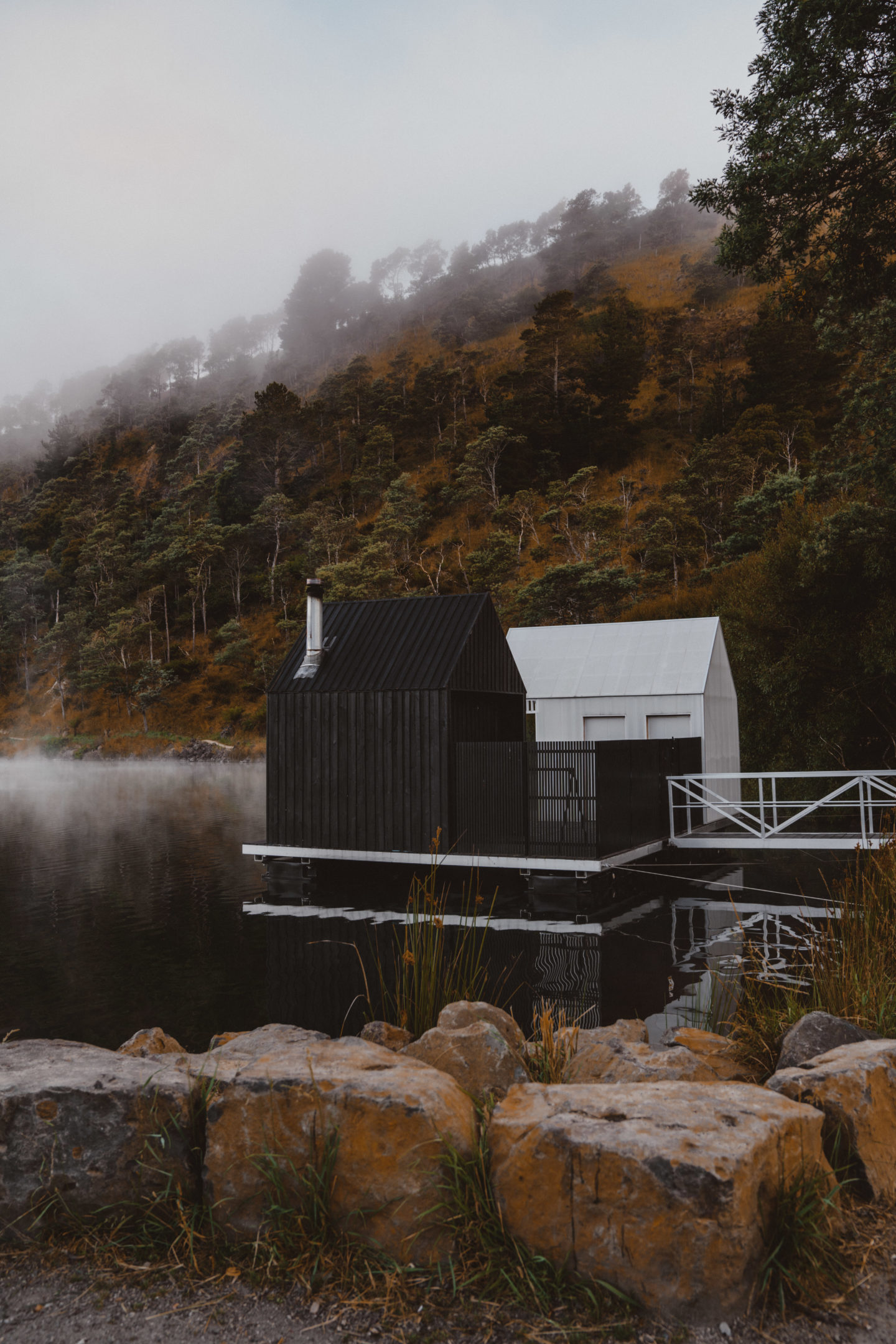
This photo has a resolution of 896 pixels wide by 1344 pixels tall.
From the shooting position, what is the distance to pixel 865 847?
1406cm

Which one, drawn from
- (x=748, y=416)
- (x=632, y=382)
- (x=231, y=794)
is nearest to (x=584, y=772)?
(x=231, y=794)

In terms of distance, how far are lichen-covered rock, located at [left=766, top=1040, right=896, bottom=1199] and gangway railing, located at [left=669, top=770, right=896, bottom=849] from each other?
27.6 ft

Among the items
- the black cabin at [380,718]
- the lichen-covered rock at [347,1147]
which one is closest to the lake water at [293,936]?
the black cabin at [380,718]

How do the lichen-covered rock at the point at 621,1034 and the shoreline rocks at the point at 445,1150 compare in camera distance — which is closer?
the shoreline rocks at the point at 445,1150

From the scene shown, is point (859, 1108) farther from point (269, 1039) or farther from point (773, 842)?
point (773, 842)

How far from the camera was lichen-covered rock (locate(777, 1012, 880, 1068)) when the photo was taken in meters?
4.08

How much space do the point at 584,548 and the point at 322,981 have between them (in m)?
45.8

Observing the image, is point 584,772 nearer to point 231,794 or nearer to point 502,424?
point 231,794

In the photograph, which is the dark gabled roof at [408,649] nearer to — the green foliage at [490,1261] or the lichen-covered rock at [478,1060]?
the lichen-covered rock at [478,1060]

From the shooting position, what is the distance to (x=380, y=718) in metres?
15.8

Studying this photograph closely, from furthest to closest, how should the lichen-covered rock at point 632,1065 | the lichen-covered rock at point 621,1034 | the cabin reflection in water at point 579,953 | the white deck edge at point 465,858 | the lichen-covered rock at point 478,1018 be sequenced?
the white deck edge at point 465,858 < the cabin reflection in water at point 579,953 < the lichen-covered rock at point 621,1034 < the lichen-covered rock at point 478,1018 < the lichen-covered rock at point 632,1065

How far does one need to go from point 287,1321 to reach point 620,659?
18.9 metres

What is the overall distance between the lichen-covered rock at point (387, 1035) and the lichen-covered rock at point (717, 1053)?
1639 millimetres

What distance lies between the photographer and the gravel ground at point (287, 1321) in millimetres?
2486
